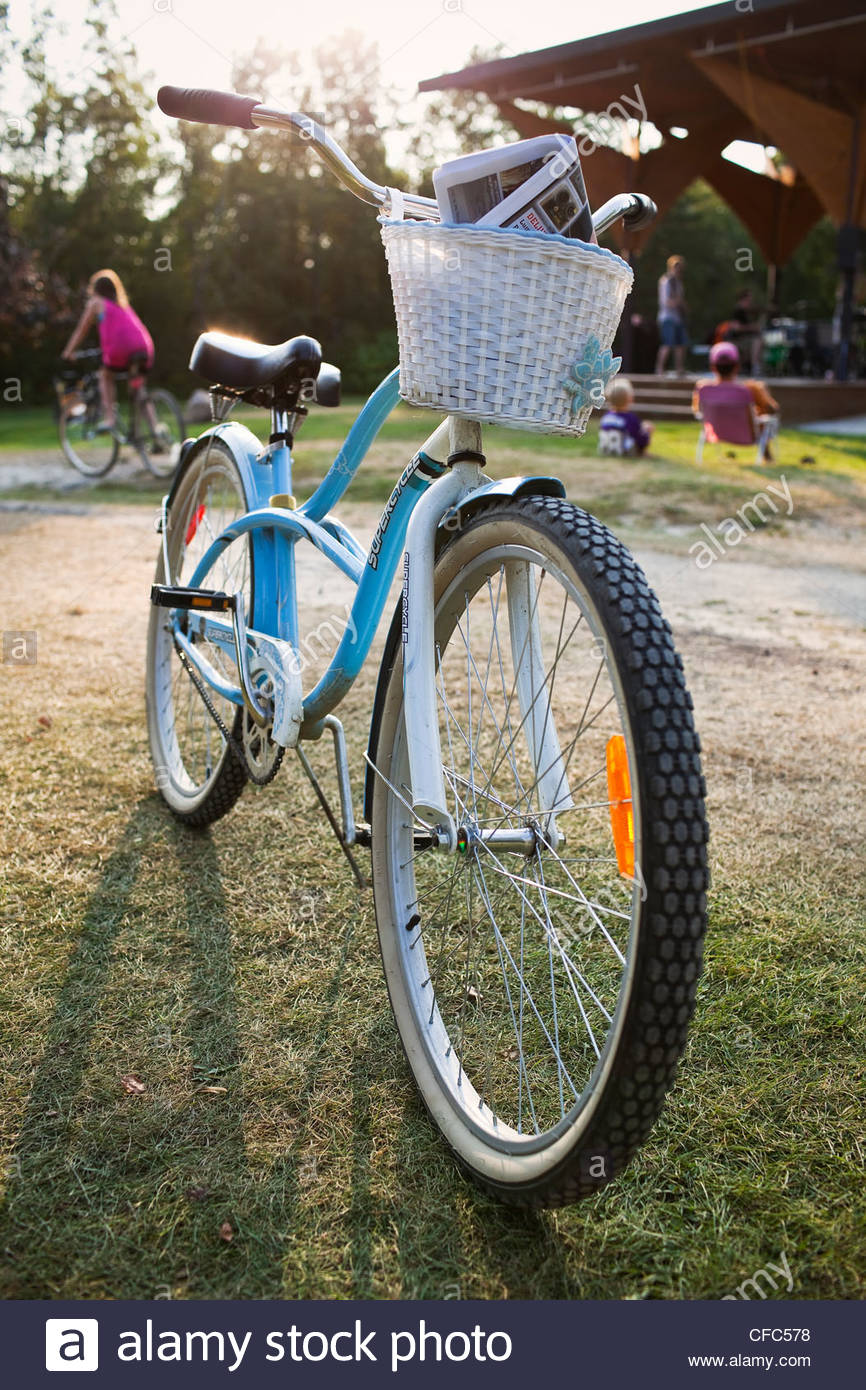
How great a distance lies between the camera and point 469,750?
192cm

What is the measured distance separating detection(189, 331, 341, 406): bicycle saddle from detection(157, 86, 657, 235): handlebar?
50 centimetres

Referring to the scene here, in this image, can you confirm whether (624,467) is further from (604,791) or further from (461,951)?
(461,951)

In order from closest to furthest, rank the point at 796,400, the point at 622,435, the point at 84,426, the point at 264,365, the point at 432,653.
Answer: the point at 432,653 → the point at 264,365 → the point at 622,435 → the point at 84,426 → the point at 796,400

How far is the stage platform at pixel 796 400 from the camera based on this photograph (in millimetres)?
12606

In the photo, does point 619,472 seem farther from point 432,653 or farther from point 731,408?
point 432,653

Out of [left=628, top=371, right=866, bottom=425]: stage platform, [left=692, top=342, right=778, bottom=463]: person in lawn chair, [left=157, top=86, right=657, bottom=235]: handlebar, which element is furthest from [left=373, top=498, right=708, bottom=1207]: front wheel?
[left=628, top=371, right=866, bottom=425]: stage platform

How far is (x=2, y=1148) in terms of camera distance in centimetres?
166

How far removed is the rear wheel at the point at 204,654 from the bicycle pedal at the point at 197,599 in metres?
0.05

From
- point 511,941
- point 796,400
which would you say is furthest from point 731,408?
point 511,941

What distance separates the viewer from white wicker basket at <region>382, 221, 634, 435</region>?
1388 mm

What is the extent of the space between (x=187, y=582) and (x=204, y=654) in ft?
0.65

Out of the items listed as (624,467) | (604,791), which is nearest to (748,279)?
(624,467)

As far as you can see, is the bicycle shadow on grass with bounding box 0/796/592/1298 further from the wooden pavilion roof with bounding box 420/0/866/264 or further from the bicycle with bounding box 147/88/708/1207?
the wooden pavilion roof with bounding box 420/0/866/264

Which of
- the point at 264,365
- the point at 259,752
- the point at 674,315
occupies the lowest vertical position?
the point at 259,752
